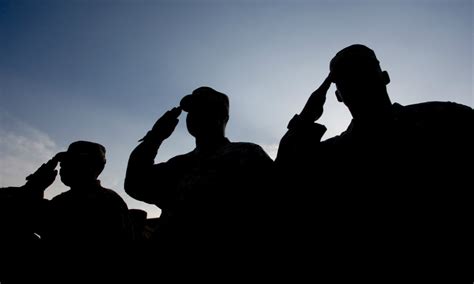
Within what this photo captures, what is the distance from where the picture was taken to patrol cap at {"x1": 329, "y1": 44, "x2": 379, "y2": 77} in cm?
283

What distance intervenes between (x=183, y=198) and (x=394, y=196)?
1733 mm

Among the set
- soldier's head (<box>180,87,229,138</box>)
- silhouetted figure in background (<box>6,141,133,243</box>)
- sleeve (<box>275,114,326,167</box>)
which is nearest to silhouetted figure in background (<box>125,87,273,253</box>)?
soldier's head (<box>180,87,229,138</box>)

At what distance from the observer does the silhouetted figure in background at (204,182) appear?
2432 millimetres

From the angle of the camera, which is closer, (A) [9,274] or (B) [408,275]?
(B) [408,275]

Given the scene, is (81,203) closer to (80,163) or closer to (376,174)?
(80,163)

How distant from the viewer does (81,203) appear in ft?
11.5

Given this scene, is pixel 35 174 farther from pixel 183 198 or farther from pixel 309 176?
pixel 309 176

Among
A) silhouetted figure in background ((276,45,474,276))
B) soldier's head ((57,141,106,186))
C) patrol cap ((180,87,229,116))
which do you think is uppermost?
patrol cap ((180,87,229,116))

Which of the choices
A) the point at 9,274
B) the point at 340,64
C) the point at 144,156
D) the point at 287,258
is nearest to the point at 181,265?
the point at 287,258

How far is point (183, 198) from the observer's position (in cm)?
268

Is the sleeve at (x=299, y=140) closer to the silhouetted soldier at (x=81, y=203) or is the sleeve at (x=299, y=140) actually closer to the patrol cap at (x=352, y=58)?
the patrol cap at (x=352, y=58)

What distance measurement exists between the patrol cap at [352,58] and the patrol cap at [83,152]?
3152 millimetres

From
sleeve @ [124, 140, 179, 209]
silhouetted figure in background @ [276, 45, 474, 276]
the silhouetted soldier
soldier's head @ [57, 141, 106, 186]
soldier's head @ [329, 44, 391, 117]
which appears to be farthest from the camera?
soldier's head @ [57, 141, 106, 186]

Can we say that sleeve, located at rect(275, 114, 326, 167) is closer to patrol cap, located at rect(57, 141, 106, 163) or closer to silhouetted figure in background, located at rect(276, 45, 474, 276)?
→ silhouetted figure in background, located at rect(276, 45, 474, 276)
